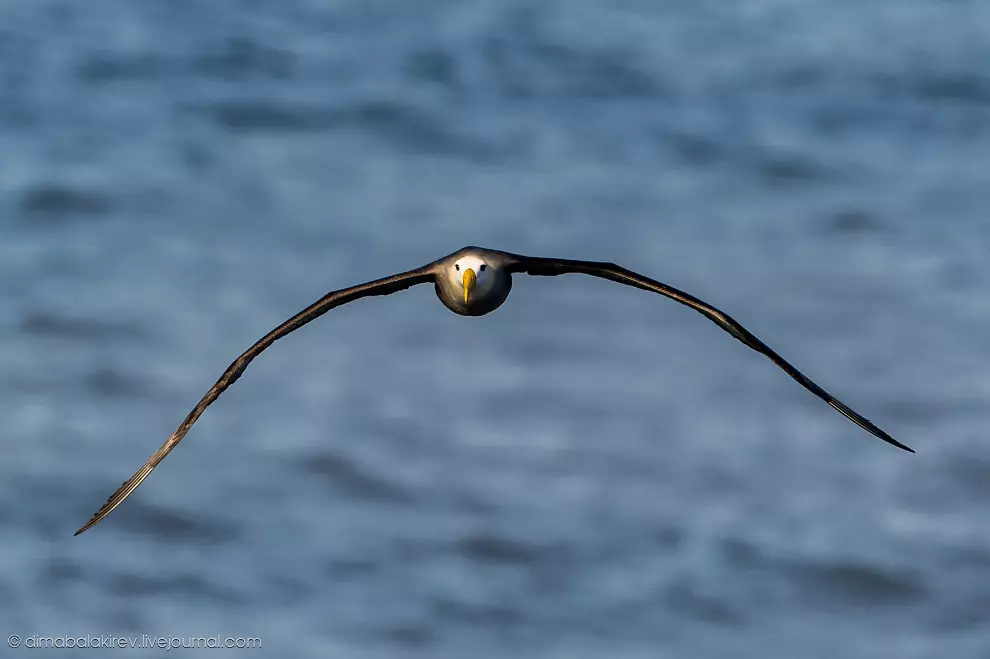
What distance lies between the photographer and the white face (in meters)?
19.8

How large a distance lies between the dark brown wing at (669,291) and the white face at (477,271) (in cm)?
47

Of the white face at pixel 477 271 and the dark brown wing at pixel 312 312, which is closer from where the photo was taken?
the white face at pixel 477 271

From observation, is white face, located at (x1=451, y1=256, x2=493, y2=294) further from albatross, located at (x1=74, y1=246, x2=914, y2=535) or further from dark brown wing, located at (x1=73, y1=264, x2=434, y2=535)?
dark brown wing, located at (x1=73, y1=264, x2=434, y2=535)

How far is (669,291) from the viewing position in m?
20.0

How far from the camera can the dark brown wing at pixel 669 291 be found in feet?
64.6

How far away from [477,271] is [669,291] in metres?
2.53

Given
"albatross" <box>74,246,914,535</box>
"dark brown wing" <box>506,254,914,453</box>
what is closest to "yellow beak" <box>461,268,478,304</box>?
"albatross" <box>74,246,914,535</box>

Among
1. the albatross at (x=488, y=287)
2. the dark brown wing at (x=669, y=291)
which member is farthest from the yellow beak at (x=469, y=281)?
the dark brown wing at (x=669, y=291)

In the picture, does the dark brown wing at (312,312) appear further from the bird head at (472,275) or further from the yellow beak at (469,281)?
the yellow beak at (469,281)

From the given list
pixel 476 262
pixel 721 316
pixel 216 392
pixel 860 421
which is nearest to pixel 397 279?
pixel 476 262

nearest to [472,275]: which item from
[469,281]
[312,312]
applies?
[469,281]

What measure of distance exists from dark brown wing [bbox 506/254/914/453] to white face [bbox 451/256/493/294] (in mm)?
474

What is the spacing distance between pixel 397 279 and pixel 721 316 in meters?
4.32

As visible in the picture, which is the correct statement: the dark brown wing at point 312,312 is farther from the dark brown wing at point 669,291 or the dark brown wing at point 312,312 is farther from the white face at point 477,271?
the dark brown wing at point 669,291
